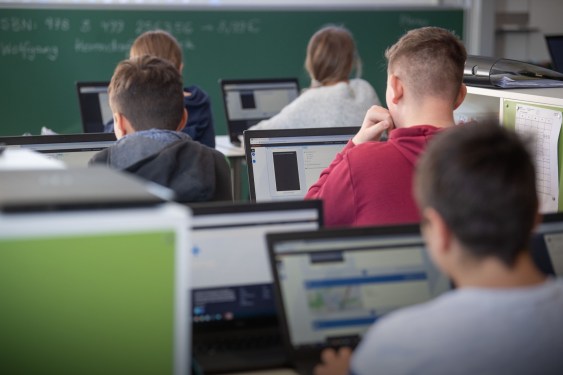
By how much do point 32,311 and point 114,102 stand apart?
159 cm

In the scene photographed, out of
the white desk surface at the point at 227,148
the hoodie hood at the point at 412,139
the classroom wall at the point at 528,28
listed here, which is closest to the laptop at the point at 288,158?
the hoodie hood at the point at 412,139

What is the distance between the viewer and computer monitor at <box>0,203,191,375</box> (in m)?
1.29

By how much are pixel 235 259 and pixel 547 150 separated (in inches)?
59.1

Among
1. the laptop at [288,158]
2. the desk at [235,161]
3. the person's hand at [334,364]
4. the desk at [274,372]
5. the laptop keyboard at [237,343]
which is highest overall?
the laptop at [288,158]

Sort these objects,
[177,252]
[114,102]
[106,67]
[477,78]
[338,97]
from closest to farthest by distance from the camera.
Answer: [177,252] < [114,102] < [477,78] < [338,97] < [106,67]

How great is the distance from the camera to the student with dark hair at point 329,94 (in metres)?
4.38

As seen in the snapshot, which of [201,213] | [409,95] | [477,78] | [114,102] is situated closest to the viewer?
[201,213]

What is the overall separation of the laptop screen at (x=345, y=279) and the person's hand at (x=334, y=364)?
0.14 feet

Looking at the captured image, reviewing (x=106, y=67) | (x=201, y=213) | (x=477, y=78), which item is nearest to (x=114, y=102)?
(x=201, y=213)

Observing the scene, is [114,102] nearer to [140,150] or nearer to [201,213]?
[140,150]

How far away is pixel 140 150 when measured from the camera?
256 cm

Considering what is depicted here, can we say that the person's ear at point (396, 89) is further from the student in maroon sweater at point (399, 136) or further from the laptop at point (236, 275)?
the laptop at point (236, 275)

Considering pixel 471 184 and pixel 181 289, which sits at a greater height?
pixel 471 184

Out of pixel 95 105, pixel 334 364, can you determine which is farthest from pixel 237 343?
pixel 95 105
